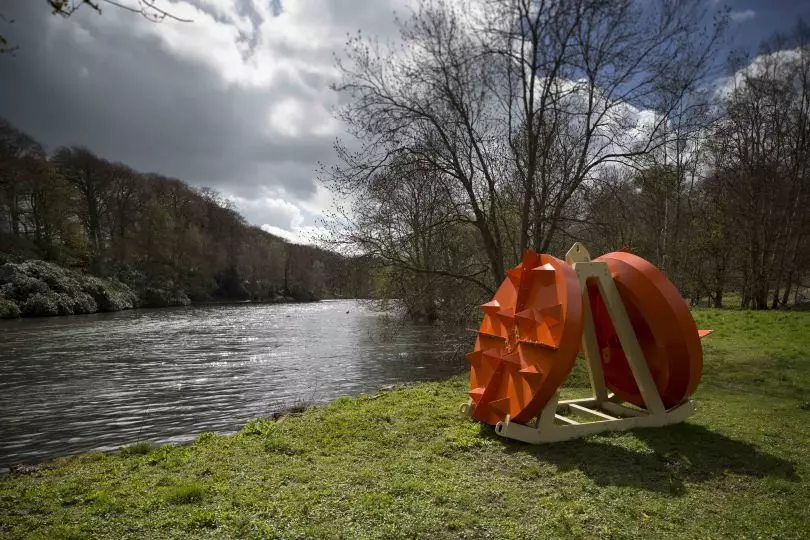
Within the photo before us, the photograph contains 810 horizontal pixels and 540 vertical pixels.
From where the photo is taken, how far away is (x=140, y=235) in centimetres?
6075

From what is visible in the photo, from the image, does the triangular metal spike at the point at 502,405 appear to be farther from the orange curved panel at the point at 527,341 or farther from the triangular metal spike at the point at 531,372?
the triangular metal spike at the point at 531,372

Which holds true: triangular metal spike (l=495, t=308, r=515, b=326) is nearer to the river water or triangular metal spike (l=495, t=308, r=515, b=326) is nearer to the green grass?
the green grass

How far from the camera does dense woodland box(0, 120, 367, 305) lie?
3591cm

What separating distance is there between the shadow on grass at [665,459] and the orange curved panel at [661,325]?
27.8 inches

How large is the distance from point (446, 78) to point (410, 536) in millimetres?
13063

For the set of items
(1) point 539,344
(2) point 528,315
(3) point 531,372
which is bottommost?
(3) point 531,372

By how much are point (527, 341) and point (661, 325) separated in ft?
5.84

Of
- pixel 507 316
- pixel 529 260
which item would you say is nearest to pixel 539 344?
pixel 507 316

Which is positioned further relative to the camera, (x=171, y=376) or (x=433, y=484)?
(x=171, y=376)

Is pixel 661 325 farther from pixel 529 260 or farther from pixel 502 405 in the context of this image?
pixel 502 405

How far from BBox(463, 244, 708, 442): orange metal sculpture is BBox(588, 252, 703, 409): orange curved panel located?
13 millimetres

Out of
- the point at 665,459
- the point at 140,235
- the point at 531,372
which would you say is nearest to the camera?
the point at 665,459

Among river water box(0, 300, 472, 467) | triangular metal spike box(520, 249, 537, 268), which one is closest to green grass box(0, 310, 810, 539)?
triangular metal spike box(520, 249, 537, 268)

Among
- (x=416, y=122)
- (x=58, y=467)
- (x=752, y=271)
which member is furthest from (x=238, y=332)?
(x=752, y=271)
